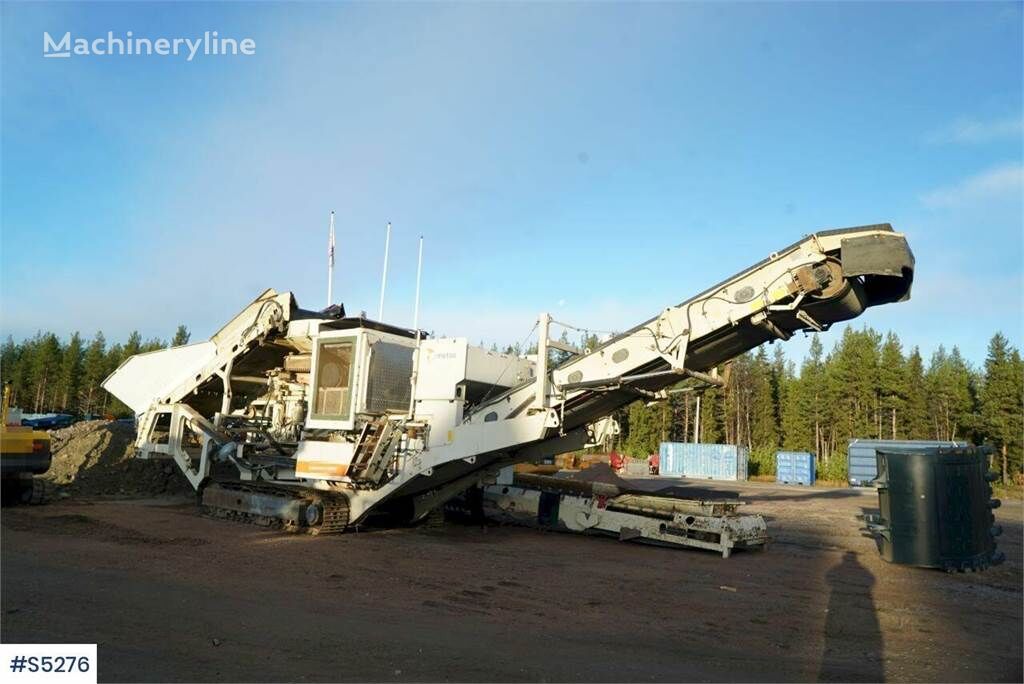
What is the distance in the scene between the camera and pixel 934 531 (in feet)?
35.2

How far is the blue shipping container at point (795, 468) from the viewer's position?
4525 centimetres

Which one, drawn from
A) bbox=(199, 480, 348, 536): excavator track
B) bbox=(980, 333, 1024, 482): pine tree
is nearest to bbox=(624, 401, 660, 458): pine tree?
bbox=(980, 333, 1024, 482): pine tree

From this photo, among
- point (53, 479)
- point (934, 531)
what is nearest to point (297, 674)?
point (934, 531)

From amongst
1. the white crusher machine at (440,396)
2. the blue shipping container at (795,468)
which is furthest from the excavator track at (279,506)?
the blue shipping container at (795,468)

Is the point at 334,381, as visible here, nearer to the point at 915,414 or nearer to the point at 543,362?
the point at 543,362

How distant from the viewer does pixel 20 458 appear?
1231 centimetres

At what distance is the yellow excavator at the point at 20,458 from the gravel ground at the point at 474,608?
2.16 feet

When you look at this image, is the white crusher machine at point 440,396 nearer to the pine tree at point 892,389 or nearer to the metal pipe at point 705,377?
the metal pipe at point 705,377

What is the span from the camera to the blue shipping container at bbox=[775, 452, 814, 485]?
45250mm

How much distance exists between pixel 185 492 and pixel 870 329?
73067mm

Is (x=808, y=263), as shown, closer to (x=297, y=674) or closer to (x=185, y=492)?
(x=297, y=674)

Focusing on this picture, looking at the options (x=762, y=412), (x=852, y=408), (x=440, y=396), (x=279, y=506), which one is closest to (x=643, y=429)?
(x=762, y=412)

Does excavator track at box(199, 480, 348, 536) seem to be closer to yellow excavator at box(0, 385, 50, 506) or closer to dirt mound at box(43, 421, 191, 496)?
yellow excavator at box(0, 385, 50, 506)

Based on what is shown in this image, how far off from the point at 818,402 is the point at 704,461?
25.7 m
